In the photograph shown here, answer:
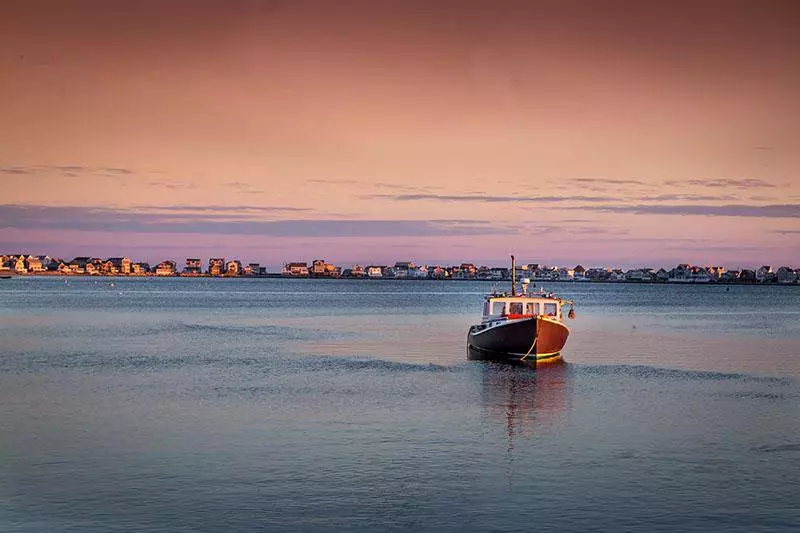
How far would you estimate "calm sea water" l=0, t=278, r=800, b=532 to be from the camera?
2456 cm

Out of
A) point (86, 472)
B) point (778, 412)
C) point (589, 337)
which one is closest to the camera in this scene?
point (86, 472)

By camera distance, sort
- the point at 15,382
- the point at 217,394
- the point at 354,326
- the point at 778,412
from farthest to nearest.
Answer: the point at 354,326 → the point at 15,382 → the point at 217,394 → the point at 778,412

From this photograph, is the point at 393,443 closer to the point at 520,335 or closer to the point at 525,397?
→ the point at 525,397

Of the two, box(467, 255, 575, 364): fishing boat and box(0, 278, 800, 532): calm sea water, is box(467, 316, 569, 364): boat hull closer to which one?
box(467, 255, 575, 364): fishing boat

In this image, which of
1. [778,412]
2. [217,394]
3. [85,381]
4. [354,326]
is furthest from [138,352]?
[778,412]

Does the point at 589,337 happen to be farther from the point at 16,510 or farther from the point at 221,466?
the point at 16,510

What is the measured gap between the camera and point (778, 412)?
42.2m

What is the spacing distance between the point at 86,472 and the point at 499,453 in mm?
13355

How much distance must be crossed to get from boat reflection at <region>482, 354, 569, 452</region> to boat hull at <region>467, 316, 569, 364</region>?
154 centimetres

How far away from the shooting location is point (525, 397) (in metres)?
46.6

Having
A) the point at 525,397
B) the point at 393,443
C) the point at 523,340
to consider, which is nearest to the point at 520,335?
the point at 523,340

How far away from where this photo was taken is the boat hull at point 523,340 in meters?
62.1

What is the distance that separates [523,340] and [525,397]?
1598 cm

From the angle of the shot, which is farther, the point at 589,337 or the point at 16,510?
the point at 589,337
